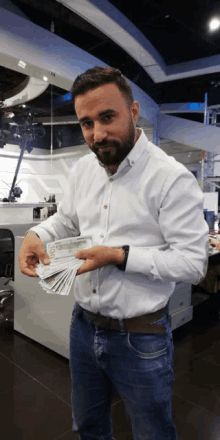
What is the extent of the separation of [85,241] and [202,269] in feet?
1.19

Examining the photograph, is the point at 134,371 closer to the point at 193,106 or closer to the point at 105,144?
the point at 105,144

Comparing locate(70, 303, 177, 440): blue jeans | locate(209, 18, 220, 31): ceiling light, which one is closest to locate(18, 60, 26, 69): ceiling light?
locate(209, 18, 220, 31): ceiling light

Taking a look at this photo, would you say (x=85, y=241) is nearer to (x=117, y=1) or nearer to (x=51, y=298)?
(x=51, y=298)

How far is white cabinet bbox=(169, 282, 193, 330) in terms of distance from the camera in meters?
2.77

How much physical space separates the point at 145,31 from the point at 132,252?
4.51 m

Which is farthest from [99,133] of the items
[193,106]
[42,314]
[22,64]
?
[193,106]

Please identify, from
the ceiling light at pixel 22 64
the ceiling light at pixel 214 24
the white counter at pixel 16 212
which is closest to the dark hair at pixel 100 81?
the ceiling light at pixel 22 64

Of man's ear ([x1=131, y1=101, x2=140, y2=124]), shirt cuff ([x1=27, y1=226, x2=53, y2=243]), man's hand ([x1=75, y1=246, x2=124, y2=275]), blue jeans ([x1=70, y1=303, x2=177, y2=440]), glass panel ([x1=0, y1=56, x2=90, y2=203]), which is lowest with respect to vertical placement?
blue jeans ([x1=70, y1=303, x2=177, y2=440])

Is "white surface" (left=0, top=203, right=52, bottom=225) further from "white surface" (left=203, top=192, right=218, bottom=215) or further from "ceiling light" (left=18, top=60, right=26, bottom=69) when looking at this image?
"white surface" (left=203, top=192, right=218, bottom=215)

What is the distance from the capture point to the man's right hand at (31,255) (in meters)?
0.93

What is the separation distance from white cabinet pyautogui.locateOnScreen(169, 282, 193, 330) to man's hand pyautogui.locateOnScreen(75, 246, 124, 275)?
206 cm

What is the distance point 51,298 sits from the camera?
8.11ft

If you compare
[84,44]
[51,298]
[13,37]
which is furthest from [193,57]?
[51,298]

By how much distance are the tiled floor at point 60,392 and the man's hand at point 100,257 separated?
4.55ft
